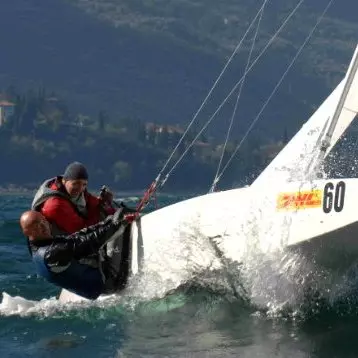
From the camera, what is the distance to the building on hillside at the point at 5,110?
359 ft

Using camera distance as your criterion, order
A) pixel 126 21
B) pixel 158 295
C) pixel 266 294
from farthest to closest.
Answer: pixel 126 21, pixel 158 295, pixel 266 294

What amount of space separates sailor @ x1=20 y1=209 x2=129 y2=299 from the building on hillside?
334 ft

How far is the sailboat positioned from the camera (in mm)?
6164

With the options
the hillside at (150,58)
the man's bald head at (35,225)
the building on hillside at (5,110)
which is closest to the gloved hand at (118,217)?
the man's bald head at (35,225)

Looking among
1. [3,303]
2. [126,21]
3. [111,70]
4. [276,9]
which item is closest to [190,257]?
[3,303]

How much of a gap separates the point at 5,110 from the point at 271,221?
362 ft

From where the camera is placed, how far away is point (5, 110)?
115m

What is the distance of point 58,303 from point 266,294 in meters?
1.59

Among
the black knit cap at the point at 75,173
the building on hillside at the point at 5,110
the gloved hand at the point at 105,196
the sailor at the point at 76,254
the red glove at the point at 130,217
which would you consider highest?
the black knit cap at the point at 75,173

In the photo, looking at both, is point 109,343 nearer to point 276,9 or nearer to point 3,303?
point 3,303

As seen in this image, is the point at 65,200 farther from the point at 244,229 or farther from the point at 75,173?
the point at 244,229

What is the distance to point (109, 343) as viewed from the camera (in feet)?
20.8

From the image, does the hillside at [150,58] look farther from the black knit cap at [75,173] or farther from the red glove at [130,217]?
the black knit cap at [75,173]

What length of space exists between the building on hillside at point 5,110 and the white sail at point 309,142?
3989 inches
